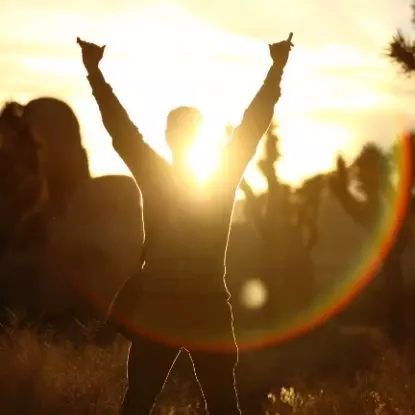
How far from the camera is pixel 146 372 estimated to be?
13.9 ft

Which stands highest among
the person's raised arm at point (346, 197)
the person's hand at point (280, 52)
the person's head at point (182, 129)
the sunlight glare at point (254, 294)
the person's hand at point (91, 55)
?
the person's hand at point (280, 52)

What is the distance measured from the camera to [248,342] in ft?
51.5

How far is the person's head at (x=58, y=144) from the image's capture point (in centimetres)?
2239

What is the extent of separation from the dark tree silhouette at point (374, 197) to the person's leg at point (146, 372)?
44.6 ft

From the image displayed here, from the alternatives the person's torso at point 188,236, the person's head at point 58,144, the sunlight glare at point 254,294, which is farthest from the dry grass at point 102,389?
the person's head at point 58,144

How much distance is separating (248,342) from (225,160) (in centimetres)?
1187

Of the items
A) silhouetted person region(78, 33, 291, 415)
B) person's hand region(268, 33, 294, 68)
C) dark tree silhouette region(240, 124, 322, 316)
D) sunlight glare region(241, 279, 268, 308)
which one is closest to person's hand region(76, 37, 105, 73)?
silhouetted person region(78, 33, 291, 415)

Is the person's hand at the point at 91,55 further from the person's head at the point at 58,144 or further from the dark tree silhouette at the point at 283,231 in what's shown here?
the person's head at the point at 58,144

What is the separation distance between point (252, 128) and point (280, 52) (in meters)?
0.48

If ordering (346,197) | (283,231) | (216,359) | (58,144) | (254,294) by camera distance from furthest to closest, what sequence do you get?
(254,294) → (283,231) → (58,144) → (346,197) → (216,359)

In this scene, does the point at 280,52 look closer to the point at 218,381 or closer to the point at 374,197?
the point at 218,381

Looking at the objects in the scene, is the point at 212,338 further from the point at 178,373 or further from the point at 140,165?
the point at 178,373

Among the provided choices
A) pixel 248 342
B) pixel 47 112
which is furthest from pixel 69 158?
pixel 248 342

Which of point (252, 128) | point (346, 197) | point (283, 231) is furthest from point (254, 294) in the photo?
point (252, 128)
